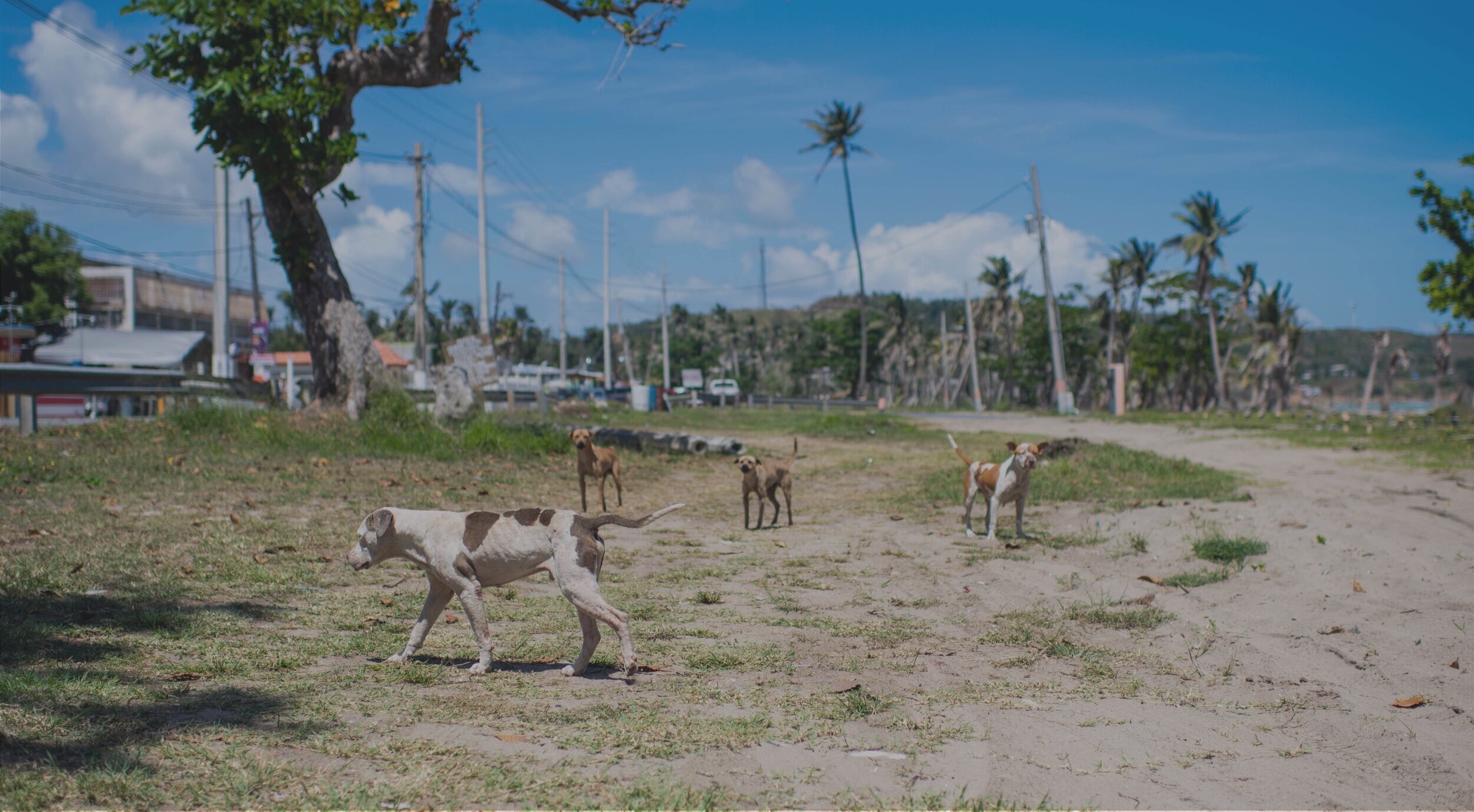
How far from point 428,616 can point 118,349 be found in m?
47.3

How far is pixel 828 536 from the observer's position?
1066 centimetres

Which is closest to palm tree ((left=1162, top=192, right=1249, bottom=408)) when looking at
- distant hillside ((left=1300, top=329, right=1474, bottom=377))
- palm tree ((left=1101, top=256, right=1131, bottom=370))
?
palm tree ((left=1101, top=256, right=1131, bottom=370))

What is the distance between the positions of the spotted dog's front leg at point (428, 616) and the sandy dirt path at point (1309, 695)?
2.99m

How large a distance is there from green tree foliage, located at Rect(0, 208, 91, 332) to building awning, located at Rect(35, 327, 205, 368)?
1979mm

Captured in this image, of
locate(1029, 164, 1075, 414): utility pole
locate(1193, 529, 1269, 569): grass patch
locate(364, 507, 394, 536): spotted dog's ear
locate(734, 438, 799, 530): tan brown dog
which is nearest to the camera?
locate(364, 507, 394, 536): spotted dog's ear

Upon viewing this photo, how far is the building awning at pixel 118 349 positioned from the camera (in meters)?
43.2

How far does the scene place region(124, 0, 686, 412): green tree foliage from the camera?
1616cm

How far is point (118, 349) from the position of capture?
149ft

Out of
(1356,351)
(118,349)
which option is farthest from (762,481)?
(1356,351)

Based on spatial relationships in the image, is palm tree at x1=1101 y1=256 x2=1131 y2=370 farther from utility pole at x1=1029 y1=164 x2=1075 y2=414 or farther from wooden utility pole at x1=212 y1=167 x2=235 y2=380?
wooden utility pole at x1=212 y1=167 x2=235 y2=380

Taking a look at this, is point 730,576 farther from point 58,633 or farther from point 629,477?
point 629,477

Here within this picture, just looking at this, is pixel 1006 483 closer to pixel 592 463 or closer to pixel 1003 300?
pixel 592 463

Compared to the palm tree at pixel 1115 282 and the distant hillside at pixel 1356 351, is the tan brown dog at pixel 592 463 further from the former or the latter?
the distant hillside at pixel 1356 351

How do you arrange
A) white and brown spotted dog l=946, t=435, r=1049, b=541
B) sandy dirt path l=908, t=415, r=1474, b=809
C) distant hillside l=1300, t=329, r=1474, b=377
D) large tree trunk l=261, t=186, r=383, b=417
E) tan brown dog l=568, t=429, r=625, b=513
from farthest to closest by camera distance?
distant hillside l=1300, t=329, r=1474, b=377 < large tree trunk l=261, t=186, r=383, b=417 < tan brown dog l=568, t=429, r=625, b=513 < white and brown spotted dog l=946, t=435, r=1049, b=541 < sandy dirt path l=908, t=415, r=1474, b=809
